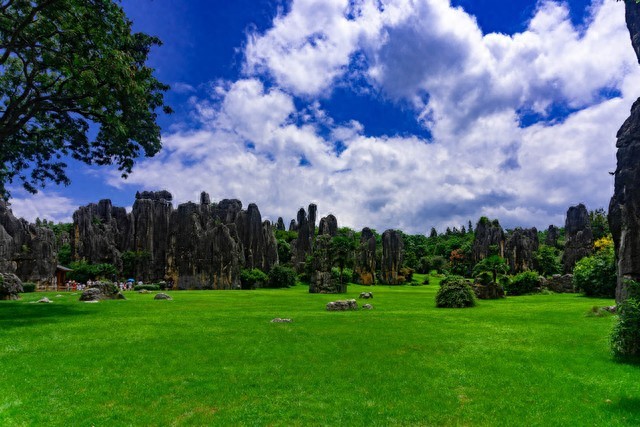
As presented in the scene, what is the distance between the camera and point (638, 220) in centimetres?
1384

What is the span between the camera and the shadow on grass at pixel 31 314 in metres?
20.0

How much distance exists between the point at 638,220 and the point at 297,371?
42.4ft

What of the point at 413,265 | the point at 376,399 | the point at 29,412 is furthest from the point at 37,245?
the point at 413,265

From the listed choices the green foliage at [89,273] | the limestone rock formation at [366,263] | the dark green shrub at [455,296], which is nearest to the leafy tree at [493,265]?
the dark green shrub at [455,296]

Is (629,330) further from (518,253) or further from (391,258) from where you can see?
(518,253)

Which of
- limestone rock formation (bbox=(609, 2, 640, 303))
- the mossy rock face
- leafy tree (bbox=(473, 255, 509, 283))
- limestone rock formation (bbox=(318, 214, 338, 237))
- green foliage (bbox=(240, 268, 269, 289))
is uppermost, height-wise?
limestone rock formation (bbox=(318, 214, 338, 237))

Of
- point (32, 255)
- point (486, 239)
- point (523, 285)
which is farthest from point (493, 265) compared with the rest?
point (32, 255)

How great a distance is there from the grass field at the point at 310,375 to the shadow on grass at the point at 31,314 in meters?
0.47

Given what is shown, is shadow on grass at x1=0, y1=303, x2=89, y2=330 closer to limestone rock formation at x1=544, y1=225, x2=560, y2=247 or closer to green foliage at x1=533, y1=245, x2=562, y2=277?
green foliage at x1=533, y1=245, x2=562, y2=277

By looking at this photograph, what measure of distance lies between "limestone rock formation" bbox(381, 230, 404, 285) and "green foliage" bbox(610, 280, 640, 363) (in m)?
75.2

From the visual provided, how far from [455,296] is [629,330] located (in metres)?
18.3

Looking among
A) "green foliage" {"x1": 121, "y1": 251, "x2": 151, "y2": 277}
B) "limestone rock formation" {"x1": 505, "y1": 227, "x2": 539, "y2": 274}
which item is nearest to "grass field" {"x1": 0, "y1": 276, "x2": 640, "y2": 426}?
"green foliage" {"x1": 121, "y1": 251, "x2": 151, "y2": 277}

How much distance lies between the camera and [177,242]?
7131 centimetres

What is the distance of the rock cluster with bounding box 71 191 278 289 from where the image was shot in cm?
6850
